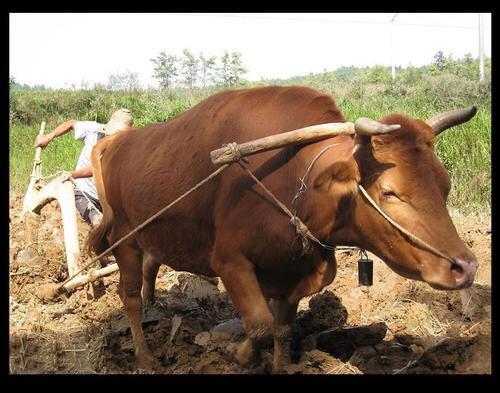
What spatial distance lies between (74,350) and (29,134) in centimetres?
1247

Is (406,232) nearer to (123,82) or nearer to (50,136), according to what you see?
(50,136)

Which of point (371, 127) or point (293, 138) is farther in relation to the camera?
point (293, 138)

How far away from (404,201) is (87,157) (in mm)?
5271

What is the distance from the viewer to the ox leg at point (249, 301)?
4.34 m

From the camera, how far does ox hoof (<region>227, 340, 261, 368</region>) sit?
178 inches

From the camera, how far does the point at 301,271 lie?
4.49 meters

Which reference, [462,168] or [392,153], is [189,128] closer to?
[392,153]

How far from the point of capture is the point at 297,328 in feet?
19.0

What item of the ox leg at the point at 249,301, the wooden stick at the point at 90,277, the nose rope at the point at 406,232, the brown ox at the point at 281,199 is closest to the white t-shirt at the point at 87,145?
the wooden stick at the point at 90,277

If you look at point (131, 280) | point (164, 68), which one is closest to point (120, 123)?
point (131, 280)

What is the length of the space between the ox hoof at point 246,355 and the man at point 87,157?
126 inches

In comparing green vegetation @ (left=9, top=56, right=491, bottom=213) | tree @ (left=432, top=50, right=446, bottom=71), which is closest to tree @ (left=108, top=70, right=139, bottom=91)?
green vegetation @ (left=9, top=56, right=491, bottom=213)

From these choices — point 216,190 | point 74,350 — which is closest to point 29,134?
point 74,350

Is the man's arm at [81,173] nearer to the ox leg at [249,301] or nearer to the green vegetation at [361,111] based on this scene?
the ox leg at [249,301]
